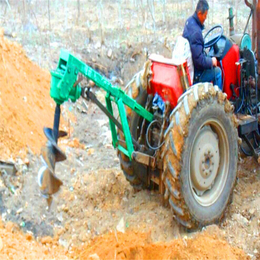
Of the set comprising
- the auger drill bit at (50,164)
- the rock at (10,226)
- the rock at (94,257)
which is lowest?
the rock at (94,257)

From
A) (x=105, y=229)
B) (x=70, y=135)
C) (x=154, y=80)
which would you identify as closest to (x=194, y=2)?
(x=70, y=135)

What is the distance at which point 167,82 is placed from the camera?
440 centimetres

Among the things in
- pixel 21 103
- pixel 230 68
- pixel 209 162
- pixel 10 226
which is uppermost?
pixel 230 68

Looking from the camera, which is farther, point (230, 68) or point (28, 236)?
point (230, 68)

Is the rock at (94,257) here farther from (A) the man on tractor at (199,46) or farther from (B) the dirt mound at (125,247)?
(A) the man on tractor at (199,46)

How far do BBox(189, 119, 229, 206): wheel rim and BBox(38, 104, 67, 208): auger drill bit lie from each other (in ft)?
4.73

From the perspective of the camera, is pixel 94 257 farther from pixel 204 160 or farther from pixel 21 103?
pixel 21 103

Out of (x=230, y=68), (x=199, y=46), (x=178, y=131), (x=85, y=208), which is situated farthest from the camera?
(x=230, y=68)

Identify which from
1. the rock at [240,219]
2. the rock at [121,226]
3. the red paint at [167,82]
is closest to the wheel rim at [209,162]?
the rock at [240,219]

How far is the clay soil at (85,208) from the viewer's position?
4.13 meters

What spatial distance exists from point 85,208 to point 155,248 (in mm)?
1033

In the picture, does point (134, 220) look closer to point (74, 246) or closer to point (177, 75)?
point (74, 246)

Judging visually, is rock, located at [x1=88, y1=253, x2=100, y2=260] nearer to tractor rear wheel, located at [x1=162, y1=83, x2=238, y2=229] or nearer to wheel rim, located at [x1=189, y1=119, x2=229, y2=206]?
tractor rear wheel, located at [x1=162, y1=83, x2=238, y2=229]

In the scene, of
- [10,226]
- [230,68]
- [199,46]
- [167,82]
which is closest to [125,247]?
[10,226]
